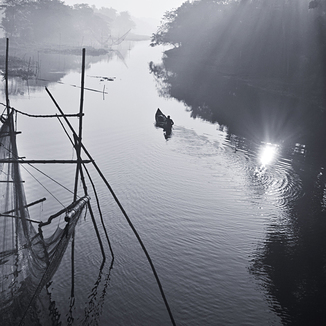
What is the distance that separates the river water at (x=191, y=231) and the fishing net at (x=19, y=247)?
4.74 ft

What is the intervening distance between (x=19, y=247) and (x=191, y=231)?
773 cm

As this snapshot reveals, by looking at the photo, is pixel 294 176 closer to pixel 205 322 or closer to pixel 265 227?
pixel 265 227

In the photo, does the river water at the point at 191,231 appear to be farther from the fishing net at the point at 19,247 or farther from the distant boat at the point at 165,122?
the fishing net at the point at 19,247

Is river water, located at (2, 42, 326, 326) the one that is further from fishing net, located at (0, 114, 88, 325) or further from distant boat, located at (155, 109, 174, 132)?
fishing net, located at (0, 114, 88, 325)

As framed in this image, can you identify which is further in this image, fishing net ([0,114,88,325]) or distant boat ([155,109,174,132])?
distant boat ([155,109,174,132])

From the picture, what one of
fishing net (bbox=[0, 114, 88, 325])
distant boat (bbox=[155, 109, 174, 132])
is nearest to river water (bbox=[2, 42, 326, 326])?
distant boat (bbox=[155, 109, 174, 132])

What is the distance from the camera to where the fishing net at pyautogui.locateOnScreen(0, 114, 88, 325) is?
852 cm

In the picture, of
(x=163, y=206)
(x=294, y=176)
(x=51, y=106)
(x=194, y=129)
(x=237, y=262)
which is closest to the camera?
(x=237, y=262)

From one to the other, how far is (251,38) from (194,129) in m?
33.8

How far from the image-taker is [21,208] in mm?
10117

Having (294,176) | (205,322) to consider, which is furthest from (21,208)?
(294,176)

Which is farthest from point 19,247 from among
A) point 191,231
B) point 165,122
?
point 165,122

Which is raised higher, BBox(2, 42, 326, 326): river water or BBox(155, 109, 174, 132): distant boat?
BBox(155, 109, 174, 132): distant boat

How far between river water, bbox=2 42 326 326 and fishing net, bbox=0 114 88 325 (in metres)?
1.44
